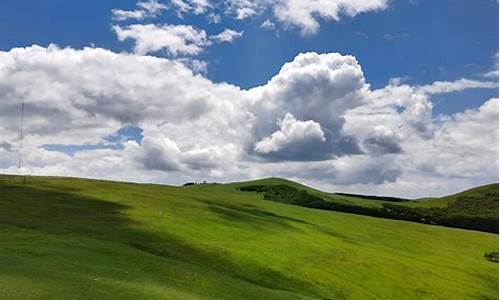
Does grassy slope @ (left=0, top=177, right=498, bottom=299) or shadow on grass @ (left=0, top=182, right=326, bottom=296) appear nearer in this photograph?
grassy slope @ (left=0, top=177, right=498, bottom=299)

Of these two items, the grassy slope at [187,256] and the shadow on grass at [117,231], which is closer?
the grassy slope at [187,256]

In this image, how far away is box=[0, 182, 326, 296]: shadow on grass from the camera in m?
57.8

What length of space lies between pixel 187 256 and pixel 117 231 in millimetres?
9732

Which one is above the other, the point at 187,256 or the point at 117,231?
the point at 117,231

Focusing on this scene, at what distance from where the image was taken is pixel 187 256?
5856 centimetres

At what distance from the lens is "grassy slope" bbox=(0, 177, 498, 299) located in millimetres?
39812

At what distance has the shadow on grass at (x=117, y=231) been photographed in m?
57.8

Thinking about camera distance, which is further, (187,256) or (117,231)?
(117,231)

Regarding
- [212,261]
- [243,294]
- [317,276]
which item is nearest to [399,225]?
[317,276]

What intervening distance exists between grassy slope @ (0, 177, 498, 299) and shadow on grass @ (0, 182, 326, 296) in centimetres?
13

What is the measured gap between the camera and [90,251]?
49594 millimetres

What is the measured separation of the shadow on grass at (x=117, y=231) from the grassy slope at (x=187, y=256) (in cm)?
13

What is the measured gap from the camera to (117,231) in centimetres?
6331

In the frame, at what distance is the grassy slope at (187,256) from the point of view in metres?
39.8
